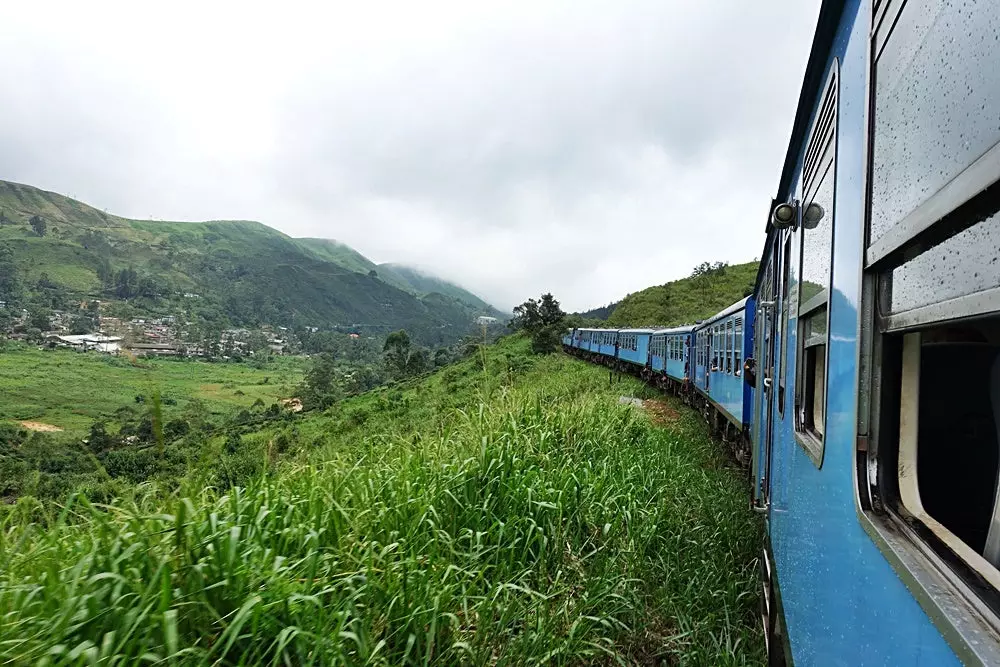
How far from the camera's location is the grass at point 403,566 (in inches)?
87.9

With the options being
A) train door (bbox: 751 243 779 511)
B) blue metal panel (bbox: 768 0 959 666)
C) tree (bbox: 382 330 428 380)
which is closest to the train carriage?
train door (bbox: 751 243 779 511)

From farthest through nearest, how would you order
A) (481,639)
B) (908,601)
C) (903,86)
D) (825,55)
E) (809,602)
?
(481,639)
(825,55)
(809,602)
(903,86)
(908,601)

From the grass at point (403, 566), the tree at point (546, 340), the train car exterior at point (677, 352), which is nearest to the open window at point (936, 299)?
the grass at point (403, 566)

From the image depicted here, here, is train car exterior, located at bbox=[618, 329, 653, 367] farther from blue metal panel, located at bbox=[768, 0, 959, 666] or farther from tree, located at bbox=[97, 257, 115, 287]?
blue metal panel, located at bbox=[768, 0, 959, 666]

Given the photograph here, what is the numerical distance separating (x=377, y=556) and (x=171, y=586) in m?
0.98

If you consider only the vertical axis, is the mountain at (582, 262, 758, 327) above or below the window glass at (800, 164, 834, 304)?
above

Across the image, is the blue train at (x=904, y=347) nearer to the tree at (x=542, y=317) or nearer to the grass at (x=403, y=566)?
the grass at (x=403, y=566)

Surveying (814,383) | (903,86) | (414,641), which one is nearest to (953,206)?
(903,86)

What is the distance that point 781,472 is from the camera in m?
2.91

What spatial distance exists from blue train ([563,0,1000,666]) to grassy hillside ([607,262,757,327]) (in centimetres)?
5335

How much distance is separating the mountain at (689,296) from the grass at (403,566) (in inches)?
2042

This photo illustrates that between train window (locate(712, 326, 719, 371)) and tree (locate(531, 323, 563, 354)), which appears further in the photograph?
tree (locate(531, 323, 563, 354))

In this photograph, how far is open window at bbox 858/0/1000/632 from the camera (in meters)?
0.78

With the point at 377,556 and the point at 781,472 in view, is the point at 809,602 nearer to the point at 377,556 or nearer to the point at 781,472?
the point at 781,472
